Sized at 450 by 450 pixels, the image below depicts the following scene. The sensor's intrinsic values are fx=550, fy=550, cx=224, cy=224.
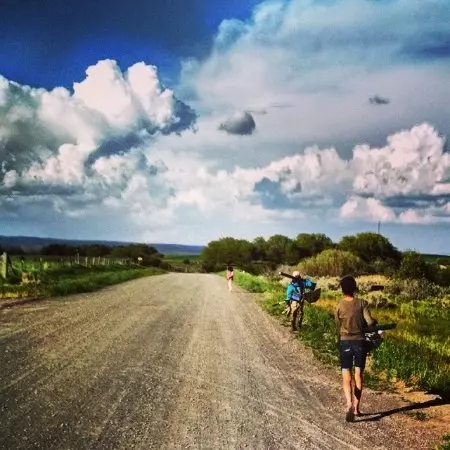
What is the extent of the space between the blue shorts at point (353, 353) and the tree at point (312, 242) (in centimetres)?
13471

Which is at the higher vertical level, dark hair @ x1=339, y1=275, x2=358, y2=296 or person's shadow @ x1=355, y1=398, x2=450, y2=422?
dark hair @ x1=339, y1=275, x2=358, y2=296

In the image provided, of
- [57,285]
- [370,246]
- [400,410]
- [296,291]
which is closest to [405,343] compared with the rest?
[296,291]

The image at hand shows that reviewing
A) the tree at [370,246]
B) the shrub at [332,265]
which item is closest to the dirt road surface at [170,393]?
Result: the shrub at [332,265]

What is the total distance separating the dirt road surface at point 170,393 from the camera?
6953 millimetres

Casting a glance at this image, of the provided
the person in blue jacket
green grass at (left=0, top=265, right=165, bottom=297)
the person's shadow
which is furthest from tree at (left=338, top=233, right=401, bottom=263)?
the person's shadow

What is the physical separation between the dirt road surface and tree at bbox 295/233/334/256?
422 feet

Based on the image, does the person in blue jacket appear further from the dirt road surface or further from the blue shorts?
the blue shorts

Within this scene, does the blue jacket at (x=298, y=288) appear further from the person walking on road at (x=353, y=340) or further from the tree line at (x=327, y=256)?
the tree line at (x=327, y=256)

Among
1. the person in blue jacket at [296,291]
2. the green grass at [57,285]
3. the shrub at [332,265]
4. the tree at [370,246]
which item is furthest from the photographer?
Answer: the tree at [370,246]

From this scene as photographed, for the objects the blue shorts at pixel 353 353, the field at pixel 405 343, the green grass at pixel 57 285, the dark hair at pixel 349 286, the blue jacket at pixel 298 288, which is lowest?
the field at pixel 405 343

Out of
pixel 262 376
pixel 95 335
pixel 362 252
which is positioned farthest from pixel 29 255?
pixel 362 252

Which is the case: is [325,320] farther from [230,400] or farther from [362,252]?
[362,252]

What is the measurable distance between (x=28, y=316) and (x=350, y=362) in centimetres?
1173

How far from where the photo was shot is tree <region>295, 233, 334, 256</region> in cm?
14288
